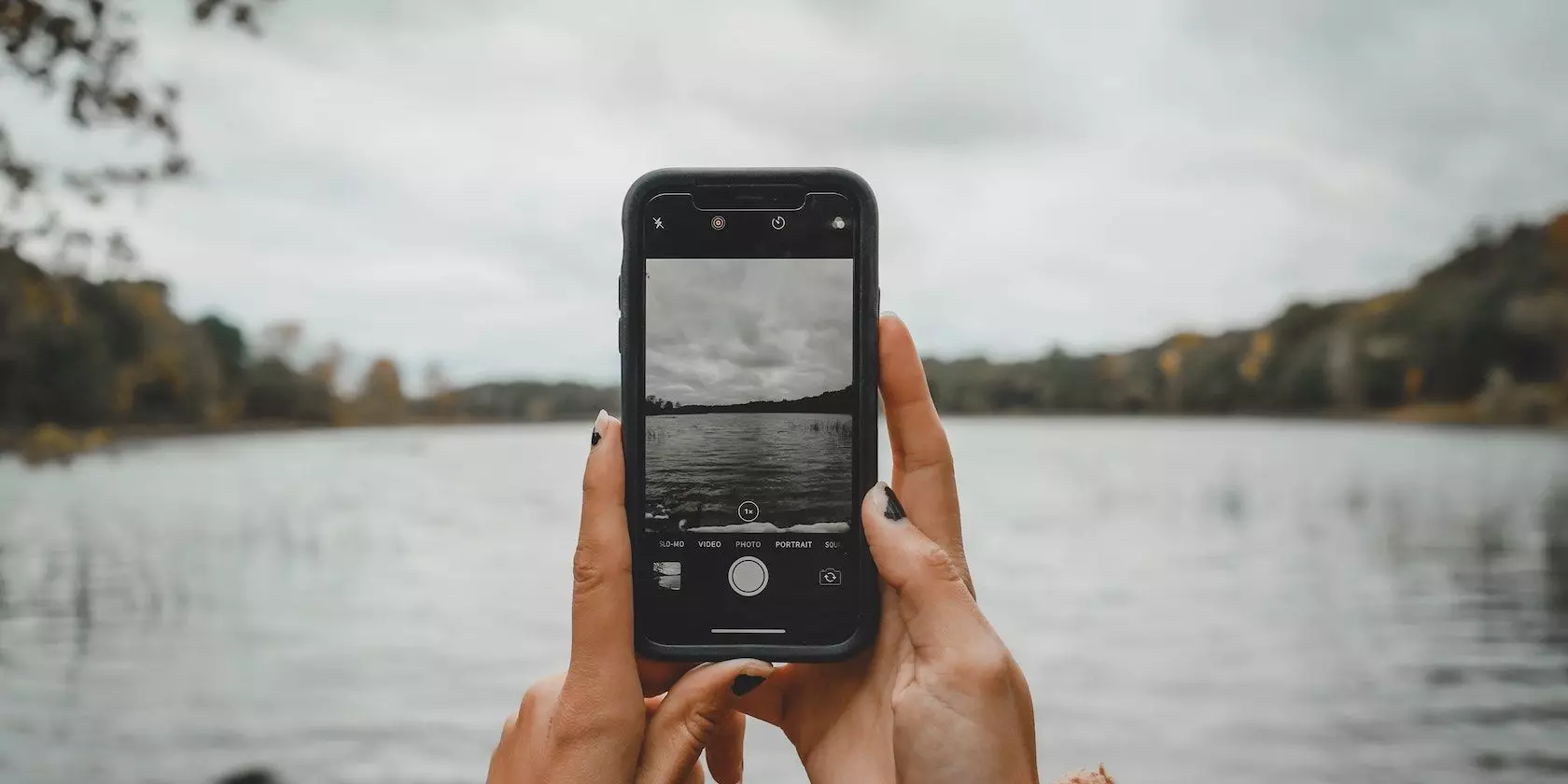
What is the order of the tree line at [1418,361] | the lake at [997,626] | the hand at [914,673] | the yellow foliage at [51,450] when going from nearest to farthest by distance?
1. the hand at [914,673]
2. the lake at [997,626]
3. the yellow foliage at [51,450]
4. the tree line at [1418,361]

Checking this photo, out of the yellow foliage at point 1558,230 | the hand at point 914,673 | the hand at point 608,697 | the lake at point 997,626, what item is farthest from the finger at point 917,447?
the yellow foliage at point 1558,230

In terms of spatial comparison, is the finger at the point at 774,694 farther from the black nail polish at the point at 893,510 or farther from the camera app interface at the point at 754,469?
the black nail polish at the point at 893,510

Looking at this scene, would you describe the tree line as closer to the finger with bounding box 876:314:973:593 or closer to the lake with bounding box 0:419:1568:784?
the lake with bounding box 0:419:1568:784

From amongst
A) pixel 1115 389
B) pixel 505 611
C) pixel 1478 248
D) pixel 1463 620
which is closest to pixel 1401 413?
pixel 1478 248

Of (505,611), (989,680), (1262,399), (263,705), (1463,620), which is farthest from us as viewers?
(1262,399)

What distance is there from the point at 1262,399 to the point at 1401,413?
2.41 meters

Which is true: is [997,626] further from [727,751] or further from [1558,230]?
[1558,230]

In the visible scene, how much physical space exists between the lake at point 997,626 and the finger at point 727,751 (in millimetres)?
1069

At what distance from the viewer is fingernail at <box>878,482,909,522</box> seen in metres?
1.39

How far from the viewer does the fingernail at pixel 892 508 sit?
1.39 m

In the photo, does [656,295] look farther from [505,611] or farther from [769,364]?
[505,611]

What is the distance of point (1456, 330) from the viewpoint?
58.3 ft

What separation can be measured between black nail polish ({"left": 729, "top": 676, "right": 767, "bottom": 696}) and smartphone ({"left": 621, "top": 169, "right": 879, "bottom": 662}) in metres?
0.05

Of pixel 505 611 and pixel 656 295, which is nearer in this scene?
pixel 656 295
